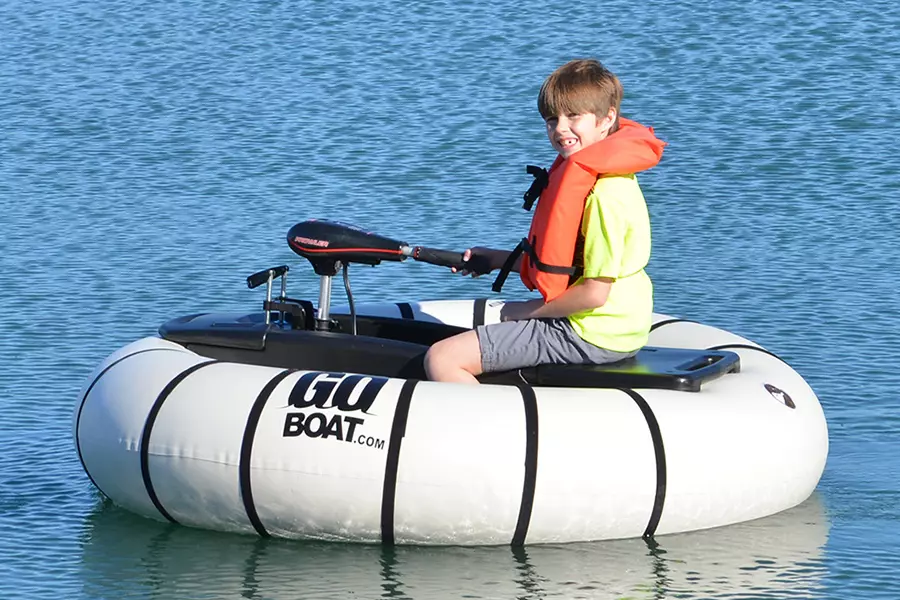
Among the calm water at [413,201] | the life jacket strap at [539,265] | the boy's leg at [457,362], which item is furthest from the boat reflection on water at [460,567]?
the life jacket strap at [539,265]

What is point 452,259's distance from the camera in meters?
5.22

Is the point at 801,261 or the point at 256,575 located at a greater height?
the point at 801,261

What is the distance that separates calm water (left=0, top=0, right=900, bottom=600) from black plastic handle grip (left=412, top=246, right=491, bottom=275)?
3.03 feet

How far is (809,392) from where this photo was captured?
17.3 ft

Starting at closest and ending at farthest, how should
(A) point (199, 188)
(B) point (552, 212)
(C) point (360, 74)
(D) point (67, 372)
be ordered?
(B) point (552, 212), (D) point (67, 372), (A) point (199, 188), (C) point (360, 74)

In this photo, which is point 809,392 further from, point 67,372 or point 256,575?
point 67,372

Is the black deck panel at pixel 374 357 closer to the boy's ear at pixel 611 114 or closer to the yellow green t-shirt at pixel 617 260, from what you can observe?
the yellow green t-shirt at pixel 617 260

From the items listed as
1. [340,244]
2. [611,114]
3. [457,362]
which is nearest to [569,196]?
[611,114]

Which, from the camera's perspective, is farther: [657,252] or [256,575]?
[657,252]

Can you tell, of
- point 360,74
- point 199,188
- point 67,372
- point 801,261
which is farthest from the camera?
point 360,74

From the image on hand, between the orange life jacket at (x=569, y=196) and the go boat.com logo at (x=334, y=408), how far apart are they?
0.61m

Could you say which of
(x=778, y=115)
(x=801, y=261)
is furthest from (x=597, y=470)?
(x=778, y=115)

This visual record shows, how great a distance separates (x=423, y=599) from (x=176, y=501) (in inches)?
34.1

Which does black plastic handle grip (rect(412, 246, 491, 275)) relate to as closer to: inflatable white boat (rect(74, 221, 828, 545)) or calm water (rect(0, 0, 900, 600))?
inflatable white boat (rect(74, 221, 828, 545))
